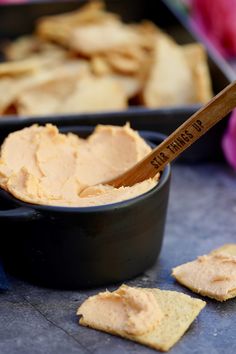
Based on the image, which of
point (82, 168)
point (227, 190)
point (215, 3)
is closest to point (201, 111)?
point (82, 168)

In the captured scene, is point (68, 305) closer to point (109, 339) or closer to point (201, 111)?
point (109, 339)

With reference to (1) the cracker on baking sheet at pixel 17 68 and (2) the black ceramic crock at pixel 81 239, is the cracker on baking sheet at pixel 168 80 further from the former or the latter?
(2) the black ceramic crock at pixel 81 239

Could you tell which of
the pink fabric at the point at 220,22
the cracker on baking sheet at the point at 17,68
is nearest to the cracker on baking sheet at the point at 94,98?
the cracker on baking sheet at the point at 17,68

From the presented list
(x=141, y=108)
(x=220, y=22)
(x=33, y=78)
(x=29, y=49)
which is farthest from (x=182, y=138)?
(x=220, y=22)

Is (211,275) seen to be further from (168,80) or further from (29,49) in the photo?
(29,49)

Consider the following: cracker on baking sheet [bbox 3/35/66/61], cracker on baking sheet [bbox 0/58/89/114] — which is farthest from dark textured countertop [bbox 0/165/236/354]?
cracker on baking sheet [bbox 3/35/66/61]
